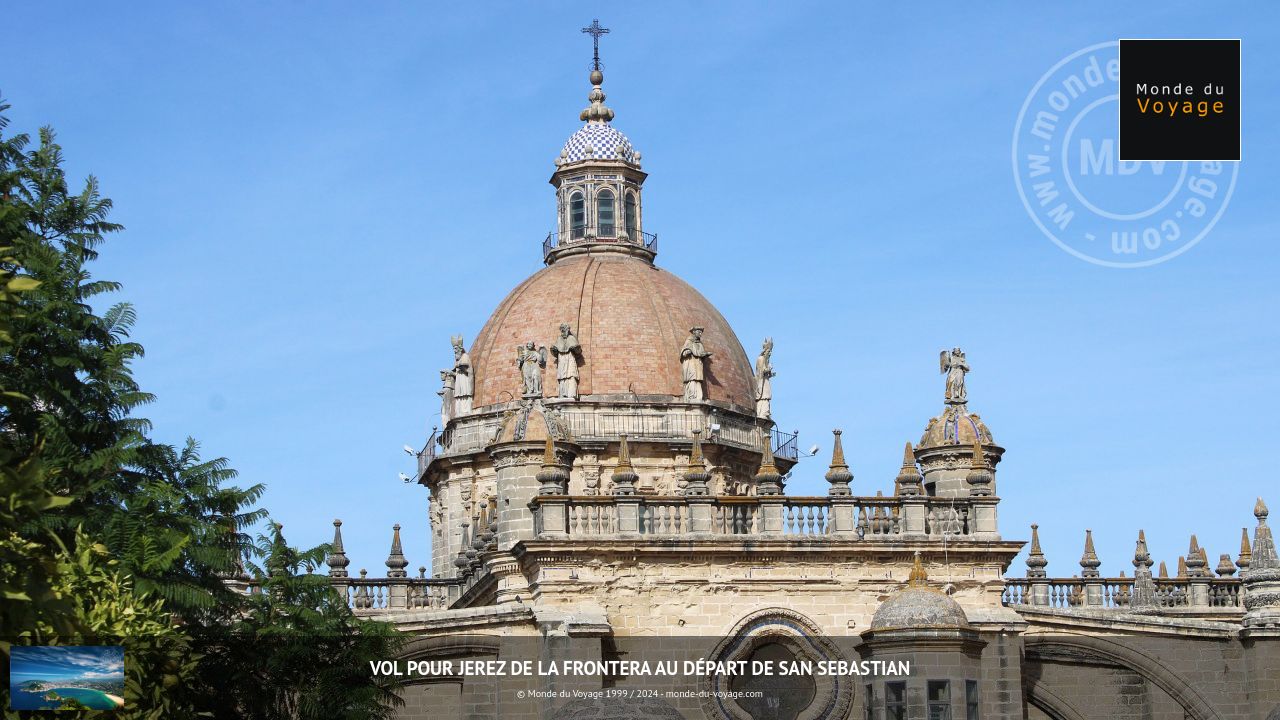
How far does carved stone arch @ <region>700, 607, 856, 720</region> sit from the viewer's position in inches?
1314

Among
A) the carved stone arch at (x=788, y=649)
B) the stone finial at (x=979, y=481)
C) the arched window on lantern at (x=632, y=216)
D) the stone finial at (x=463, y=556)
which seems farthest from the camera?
the arched window on lantern at (x=632, y=216)

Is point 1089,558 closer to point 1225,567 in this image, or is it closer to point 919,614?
point 1225,567

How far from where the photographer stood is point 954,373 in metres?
38.5

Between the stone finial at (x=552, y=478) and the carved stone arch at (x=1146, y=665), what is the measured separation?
8.85m

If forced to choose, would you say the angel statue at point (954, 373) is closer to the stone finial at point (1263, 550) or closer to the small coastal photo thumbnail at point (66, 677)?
the stone finial at point (1263, 550)

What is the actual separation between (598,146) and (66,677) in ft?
134

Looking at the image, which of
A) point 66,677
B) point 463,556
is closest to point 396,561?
point 463,556

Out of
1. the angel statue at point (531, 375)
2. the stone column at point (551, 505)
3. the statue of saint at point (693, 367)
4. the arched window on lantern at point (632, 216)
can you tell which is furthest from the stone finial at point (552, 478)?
the arched window on lantern at point (632, 216)

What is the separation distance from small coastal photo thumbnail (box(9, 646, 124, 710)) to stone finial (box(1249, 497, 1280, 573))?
22.5 m

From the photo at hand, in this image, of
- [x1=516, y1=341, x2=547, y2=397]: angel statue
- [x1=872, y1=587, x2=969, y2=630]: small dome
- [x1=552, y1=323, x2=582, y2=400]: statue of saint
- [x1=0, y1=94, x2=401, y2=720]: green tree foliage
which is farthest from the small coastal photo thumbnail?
[x1=552, y1=323, x2=582, y2=400]: statue of saint

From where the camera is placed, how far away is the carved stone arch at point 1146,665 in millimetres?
35875

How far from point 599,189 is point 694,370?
767 cm

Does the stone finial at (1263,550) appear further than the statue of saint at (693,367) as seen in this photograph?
No

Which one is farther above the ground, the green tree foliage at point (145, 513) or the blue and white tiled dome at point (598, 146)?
the blue and white tiled dome at point (598, 146)
